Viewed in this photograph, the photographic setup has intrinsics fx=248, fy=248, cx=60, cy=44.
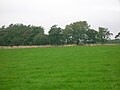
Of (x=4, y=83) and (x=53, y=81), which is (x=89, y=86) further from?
(x=4, y=83)

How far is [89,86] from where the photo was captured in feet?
32.5

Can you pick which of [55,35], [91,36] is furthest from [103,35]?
[55,35]

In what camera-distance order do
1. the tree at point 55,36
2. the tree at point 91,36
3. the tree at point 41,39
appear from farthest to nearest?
1. the tree at point 91,36
2. the tree at point 55,36
3. the tree at point 41,39

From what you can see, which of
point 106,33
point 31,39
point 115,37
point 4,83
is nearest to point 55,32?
point 31,39

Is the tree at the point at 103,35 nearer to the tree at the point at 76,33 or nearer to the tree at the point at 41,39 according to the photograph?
the tree at the point at 76,33

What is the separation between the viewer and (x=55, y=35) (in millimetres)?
83375

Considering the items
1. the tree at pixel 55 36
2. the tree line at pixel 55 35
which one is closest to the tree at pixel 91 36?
the tree line at pixel 55 35

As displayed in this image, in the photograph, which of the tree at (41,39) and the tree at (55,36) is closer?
the tree at (41,39)

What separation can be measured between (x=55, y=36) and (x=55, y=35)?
34 cm

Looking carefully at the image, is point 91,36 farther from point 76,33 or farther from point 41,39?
point 41,39

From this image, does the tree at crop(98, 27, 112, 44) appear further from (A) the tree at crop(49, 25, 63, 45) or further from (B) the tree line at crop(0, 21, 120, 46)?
(A) the tree at crop(49, 25, 63, 45)

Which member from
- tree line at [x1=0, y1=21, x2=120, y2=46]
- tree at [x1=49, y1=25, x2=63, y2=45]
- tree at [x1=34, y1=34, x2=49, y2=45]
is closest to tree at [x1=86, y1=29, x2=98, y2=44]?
tree line at [x1=0, y1=21, x2=120, y2=46]

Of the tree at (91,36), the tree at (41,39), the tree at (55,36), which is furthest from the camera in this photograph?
the tree at (91,36)

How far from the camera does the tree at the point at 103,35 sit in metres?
89.9
